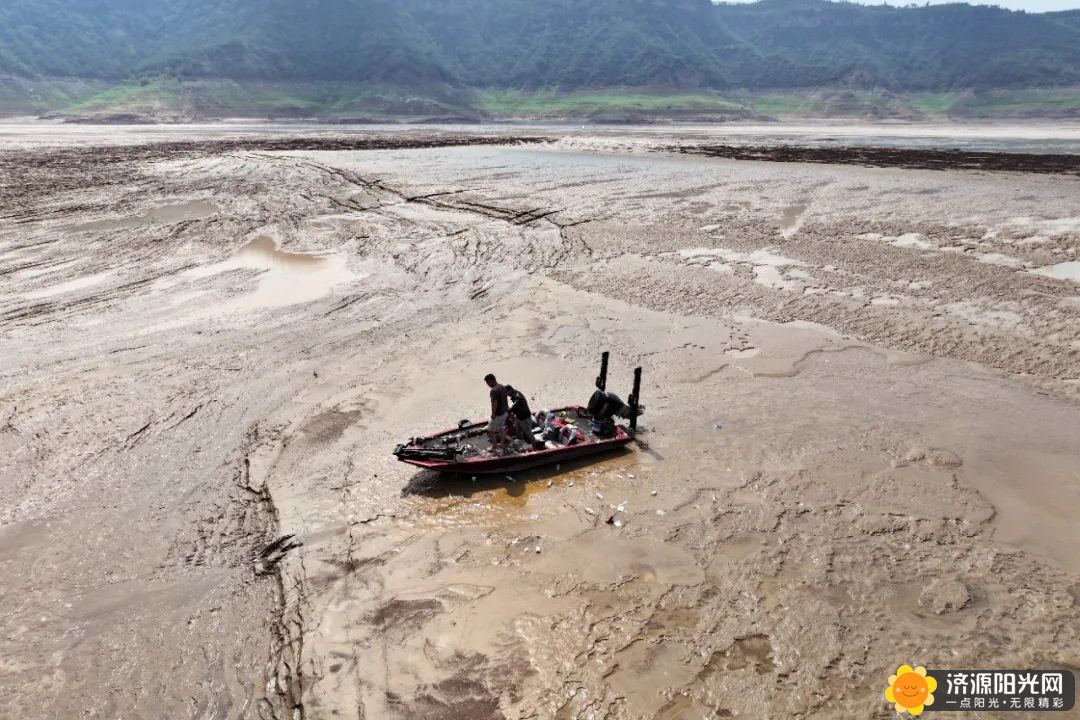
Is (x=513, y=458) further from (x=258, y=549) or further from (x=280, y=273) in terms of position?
(x=280, y=273)

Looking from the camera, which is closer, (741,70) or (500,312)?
(500,312)

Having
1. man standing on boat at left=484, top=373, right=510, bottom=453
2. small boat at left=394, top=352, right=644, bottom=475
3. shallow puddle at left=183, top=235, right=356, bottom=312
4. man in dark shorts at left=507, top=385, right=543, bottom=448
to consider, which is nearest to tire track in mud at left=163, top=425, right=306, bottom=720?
small boat at left=394, top=352, right=644, bottom=475

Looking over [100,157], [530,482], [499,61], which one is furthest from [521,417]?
[499,61]

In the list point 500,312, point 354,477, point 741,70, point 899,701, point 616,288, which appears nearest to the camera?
point 899,701

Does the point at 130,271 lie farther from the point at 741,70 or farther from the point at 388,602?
the point at 741,70

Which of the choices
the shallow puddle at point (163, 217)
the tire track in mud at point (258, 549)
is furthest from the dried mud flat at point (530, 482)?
the shallow puddle at point (163, 217)

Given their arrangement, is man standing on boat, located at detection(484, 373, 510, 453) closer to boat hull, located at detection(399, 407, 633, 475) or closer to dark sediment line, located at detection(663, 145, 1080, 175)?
boat hull, located at detection(399, 407, 633, 475)

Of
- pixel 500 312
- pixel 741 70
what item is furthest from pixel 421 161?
pixel 741 70
